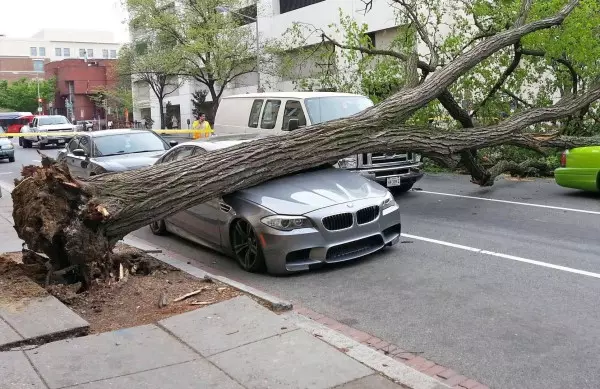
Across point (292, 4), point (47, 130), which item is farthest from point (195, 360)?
point (292, 4)

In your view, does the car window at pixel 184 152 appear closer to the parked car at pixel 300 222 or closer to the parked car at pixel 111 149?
the parked car at pixel 300 222

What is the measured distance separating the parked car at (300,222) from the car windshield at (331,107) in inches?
151

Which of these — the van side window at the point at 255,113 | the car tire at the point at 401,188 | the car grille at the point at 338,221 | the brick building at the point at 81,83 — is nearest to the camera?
the car grille at the point at 338,221

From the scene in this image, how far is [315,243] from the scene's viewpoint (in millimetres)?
7293

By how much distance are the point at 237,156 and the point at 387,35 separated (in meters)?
30.3

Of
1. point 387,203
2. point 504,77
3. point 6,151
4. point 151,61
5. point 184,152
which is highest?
point 151,61

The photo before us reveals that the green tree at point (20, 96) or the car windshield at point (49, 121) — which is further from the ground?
the green tree at point (20, 96)

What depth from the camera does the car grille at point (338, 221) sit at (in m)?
7.37

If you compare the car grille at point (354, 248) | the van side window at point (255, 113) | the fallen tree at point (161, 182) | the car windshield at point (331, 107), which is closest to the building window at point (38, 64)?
the van side window at point (255, 113)

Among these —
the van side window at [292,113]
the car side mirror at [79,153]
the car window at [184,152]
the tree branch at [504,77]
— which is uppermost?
the tree branch at [504,77]

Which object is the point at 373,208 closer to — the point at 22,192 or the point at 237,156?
the point at 237,156

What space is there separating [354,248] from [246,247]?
50.1 inches

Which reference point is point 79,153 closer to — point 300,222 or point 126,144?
point 126,144

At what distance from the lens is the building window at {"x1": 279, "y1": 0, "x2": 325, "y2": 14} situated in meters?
43.8
